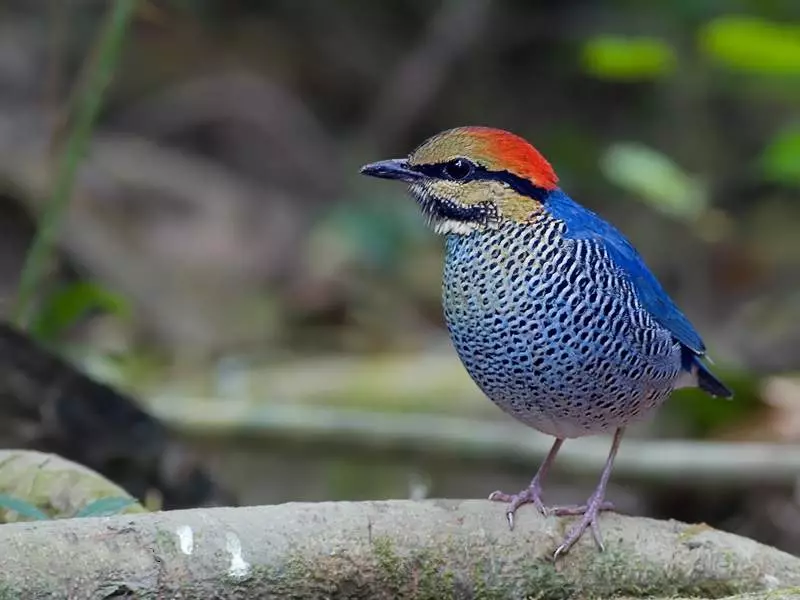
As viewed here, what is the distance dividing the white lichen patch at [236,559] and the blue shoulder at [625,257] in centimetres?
126

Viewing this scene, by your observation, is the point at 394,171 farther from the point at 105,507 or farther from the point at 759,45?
the point at 759,45

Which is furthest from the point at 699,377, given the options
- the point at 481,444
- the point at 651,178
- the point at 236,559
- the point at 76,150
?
the point at 651,178

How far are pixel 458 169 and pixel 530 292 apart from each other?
398 mm

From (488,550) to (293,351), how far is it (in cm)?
614

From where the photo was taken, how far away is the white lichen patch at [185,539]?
279cm

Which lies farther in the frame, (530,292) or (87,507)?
(530,292)

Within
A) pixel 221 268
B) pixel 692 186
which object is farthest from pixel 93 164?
pixel 692 186

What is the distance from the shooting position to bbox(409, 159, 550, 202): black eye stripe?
3.40 m

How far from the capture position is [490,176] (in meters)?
3.40

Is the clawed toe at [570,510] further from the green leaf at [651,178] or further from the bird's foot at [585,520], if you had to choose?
the green leaf at [651,178]

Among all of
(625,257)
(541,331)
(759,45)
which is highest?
(759,45)

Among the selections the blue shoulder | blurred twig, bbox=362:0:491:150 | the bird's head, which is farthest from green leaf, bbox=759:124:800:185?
blurred twig, bbox=362:0:491:150

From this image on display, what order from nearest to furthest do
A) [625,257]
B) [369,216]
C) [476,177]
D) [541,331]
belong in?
[541,331]
[476,177]
[625,257]
[369,216]

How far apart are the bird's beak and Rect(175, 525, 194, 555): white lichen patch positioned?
1.15m
